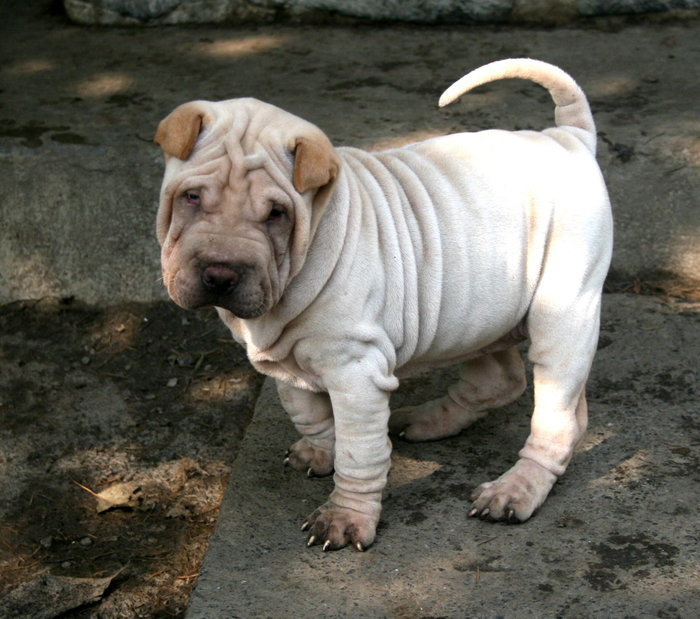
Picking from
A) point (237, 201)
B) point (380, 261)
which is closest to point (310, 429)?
point (380, 261)

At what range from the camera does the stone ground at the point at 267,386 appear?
10.6 feet

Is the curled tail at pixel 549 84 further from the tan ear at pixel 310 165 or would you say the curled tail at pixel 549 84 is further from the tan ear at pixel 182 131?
the tan ear at pixel 182 131

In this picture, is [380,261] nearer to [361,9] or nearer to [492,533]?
[492,533]

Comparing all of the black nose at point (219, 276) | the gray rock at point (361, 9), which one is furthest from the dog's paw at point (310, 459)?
the gray rock at point (361, 9)

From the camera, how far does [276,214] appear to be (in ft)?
9.85

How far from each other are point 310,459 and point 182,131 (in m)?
1.34

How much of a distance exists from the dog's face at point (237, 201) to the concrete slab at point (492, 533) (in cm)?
84

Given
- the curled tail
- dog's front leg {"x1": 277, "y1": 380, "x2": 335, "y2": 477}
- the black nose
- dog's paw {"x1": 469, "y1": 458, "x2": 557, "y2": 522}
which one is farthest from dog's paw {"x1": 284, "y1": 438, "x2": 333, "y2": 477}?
the curled tail

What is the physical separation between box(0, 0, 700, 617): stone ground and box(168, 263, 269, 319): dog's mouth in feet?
2.76

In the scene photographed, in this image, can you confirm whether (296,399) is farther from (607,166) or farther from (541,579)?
(607,166)

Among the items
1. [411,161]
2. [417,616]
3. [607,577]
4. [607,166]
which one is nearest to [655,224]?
[607,166]

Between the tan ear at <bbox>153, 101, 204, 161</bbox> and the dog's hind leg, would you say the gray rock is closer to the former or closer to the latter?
the dog's hind leg

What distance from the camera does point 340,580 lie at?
3.19 metres

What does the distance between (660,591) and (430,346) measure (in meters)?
0.99
